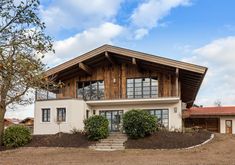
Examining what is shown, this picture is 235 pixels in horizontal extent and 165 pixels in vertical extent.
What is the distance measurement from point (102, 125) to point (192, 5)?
12.1 meters

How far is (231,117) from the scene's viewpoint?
35625 mm

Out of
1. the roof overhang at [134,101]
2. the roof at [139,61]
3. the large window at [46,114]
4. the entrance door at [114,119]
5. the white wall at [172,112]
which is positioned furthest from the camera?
the entrance door at [114,119]

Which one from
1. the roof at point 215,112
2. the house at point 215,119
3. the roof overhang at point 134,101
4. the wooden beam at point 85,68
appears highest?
the wooden beam at point 85,68

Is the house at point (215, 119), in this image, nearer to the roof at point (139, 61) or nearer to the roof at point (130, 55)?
the roof at point (139, 61)

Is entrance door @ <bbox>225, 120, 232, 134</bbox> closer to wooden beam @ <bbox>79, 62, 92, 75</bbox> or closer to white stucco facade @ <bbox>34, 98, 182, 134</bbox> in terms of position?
white stucco facade @ <bbox>34, 98, 182, 134</bbox>

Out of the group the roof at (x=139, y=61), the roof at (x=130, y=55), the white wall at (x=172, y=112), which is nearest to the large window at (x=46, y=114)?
the roof at (x=139, y=61)

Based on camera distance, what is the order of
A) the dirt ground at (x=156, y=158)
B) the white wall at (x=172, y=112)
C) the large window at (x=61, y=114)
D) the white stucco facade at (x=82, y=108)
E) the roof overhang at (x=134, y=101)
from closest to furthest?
1. the dirt ground at (x=156, y=158)
2. the roof overhang at (x=134, y=101)
3. the white wall at (x=172, y=112)
4. the white stucco facade at (x=82, y=108)
5. the large window at (x=61, y=114)

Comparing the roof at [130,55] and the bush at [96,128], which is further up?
the roof at [130,55]

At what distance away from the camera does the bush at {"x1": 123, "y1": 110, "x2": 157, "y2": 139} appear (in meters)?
23.7

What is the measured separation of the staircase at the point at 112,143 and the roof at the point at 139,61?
5.76 metres

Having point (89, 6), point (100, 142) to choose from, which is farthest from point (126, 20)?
point (100, 142)

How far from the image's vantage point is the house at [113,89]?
2712cm

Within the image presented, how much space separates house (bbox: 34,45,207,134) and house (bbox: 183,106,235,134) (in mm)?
6550

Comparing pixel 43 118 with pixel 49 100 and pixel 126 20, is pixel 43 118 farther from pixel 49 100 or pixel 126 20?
pixel 126 20
